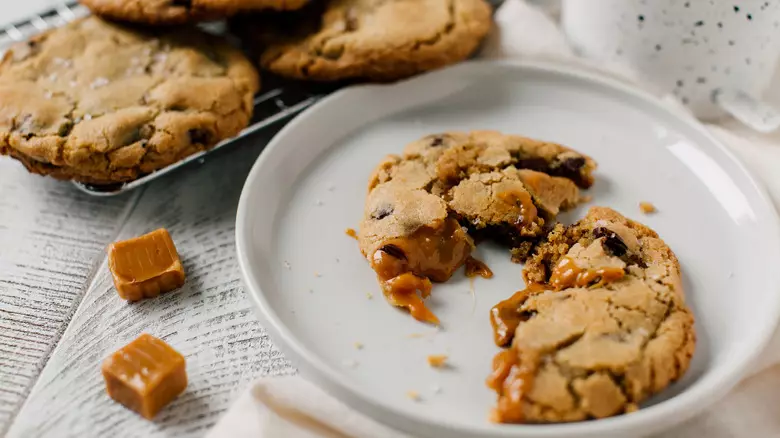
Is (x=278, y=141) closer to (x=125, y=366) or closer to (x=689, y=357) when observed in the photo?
(x=125, y=366)

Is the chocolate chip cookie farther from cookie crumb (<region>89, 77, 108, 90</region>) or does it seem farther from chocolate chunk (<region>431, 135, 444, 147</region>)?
cookie crumb (<region>89, 77, 108, 90</region>)

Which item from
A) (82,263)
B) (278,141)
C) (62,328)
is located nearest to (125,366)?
(62,328)

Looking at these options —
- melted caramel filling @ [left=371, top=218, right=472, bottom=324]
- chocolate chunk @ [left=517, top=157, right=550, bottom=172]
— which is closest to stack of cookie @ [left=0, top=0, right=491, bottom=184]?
chocolate chunk @ [left=517, top=157, right=550, bottom=172]

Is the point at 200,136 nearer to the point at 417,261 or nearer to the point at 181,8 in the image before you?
the point at 181,8

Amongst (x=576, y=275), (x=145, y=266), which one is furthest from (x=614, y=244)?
(x=145, y=266)

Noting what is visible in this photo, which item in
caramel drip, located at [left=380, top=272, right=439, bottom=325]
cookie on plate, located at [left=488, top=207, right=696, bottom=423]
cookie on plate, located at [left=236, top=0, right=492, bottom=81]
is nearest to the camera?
cookie on plate, located at [left=488, top=207, right=696, bottom=423]

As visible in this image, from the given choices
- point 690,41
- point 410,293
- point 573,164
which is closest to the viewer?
point 410,293
